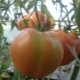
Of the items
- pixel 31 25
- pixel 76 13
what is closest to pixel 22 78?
pixel 31 25

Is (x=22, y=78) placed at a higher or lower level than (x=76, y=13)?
lower

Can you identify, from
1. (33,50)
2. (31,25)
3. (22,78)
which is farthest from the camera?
(22,78)

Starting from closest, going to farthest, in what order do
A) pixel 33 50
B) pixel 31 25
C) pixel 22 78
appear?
pixel 33 50 < pixel 31 25 < pixel 22 78

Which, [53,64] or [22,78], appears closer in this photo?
[53,64]

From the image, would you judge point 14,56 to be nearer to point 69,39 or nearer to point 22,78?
point 69,39

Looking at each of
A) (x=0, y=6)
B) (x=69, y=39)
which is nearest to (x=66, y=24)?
(x=69, y=39)

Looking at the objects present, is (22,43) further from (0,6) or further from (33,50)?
(0,6)
